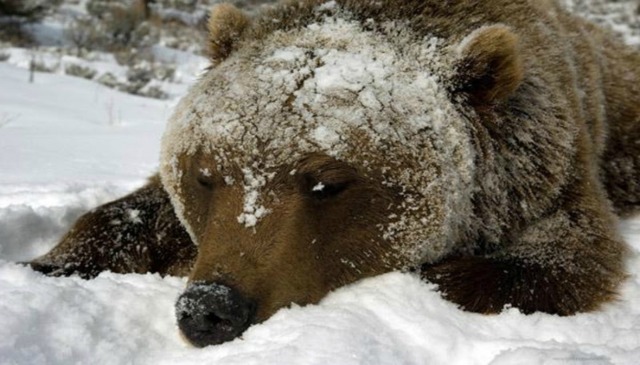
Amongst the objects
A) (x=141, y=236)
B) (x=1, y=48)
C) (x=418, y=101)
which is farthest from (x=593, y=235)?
(x=1, y=48)

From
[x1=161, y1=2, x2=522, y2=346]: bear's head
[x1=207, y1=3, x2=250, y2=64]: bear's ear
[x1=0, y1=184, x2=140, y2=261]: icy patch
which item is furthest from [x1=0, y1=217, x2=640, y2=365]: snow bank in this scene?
[x1=207, y1=3, x2=250, y2=64]: bear's ear

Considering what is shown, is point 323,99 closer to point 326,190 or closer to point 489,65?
point 326,190

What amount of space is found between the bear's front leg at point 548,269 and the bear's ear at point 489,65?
569 millimetres

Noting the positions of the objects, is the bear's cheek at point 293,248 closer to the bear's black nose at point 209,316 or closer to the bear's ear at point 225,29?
the bear's black nose at point 209,316

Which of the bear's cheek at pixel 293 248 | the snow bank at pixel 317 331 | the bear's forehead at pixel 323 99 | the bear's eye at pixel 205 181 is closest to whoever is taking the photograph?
the snow bank at pixel 317 331

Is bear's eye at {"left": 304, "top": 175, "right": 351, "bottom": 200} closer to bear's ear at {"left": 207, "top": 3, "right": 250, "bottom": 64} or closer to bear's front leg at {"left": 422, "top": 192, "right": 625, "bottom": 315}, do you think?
bear's front leg at {"left": 422, "top": 192, "right": 625, "bottom": 315}

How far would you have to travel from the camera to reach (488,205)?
9.59 feet

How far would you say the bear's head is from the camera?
2.52 meters

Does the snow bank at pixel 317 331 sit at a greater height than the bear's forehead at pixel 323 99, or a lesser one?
lesser

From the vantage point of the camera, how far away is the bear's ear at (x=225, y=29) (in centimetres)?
323

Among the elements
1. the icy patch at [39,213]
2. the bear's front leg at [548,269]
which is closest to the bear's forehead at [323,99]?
the bear's front leg at [548,269]

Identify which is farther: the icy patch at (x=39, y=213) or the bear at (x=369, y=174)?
the icy patch at (x=39, y=213)

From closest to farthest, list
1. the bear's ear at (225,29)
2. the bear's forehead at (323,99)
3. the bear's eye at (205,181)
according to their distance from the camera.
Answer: the bear's forehead at (323,99) < the bear's eye at (205,181) < the bear's ear at (225,29)

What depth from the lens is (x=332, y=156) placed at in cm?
A: 259
